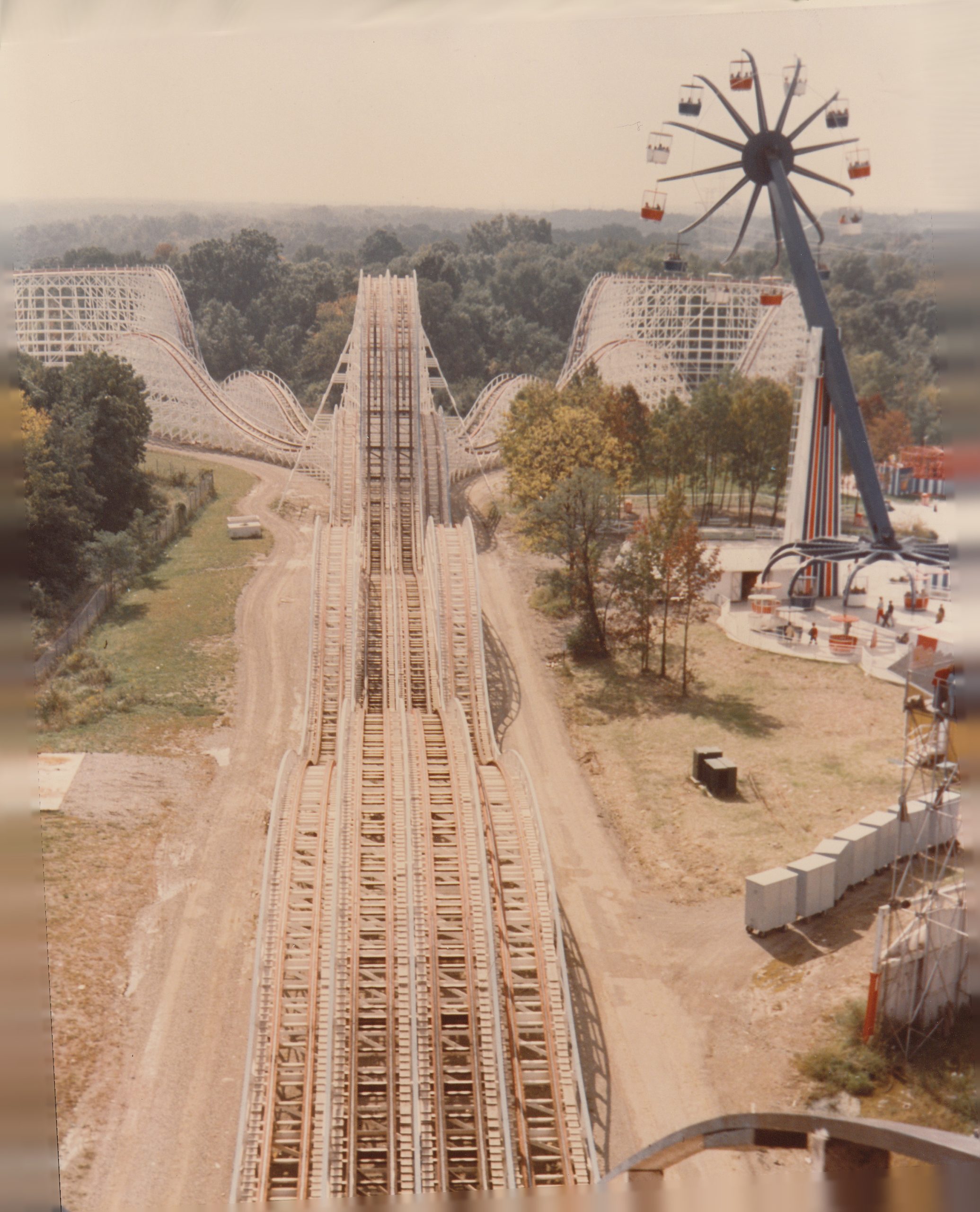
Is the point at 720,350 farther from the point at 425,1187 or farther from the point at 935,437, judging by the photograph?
the point at 425,1187

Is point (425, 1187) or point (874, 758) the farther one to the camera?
point (874, 758)

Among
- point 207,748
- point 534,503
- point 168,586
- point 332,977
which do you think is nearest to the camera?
point 332,977

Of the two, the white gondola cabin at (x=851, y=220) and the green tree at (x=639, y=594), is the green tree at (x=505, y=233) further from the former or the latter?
the green tree at (x=639, y=594)

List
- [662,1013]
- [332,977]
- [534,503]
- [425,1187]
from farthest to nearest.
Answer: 1. [534,503]
2. [662,1013]
3. [332,977]
4. [425,1187]

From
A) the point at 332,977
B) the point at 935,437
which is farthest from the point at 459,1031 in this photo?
the point at 935,437

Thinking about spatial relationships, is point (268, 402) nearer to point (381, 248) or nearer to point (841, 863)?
point (381, 248)

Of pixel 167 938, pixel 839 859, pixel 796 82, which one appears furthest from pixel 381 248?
pixel 839 859

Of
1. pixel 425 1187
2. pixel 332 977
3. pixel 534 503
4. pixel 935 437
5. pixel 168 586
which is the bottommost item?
pixel 425 1187
